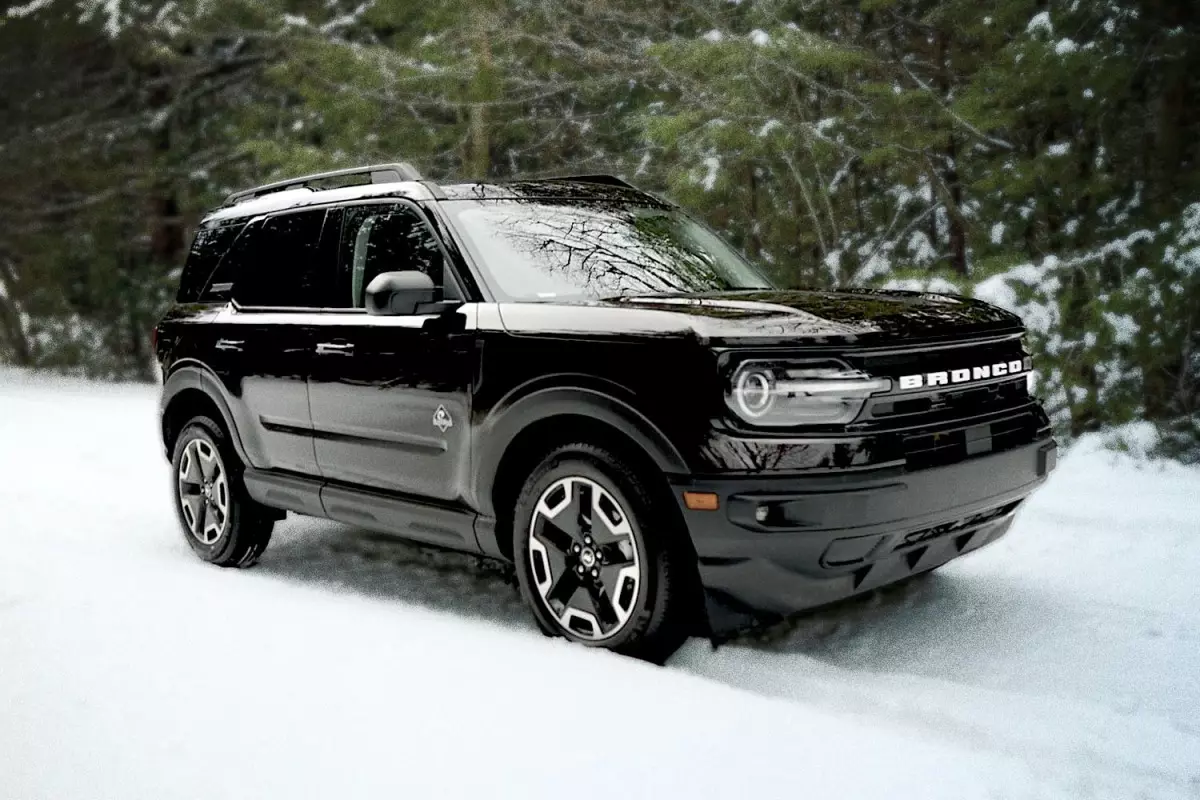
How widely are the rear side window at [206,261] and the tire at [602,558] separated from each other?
2.86m

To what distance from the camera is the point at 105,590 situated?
18.3 ft

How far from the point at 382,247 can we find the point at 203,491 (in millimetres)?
2038

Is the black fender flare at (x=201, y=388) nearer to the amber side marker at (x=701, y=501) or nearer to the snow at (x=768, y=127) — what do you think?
the amber side marker at (x=701, y=501)

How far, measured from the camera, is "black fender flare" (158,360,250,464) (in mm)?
6164

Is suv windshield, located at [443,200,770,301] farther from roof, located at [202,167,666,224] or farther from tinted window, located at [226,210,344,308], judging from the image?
tinted window, located at [226,210,344,308]

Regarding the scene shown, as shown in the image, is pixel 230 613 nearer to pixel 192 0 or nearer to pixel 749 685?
pixel 749 685

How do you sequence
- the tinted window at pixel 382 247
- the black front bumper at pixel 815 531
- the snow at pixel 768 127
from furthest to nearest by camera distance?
the snow at pixel 768 127, the tinted window at pixel 382 247, the black front bumper at pixel 815 531

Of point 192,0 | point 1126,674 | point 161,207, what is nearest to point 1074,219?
point 1126,674

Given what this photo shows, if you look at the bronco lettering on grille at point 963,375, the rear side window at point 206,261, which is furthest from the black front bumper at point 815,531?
the rear side window at point 206,261

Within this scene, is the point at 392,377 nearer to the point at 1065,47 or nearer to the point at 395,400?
the point at 395,400

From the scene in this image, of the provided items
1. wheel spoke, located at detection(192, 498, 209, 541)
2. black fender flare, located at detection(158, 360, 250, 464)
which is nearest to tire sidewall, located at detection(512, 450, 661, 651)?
black fender flare, located at detection(158, 360, 250, 464)

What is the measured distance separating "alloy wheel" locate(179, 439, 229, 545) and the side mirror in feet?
6.87

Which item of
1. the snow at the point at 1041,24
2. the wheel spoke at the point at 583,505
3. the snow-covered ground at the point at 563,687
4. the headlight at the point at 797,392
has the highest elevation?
the snow at the point at 1041,24

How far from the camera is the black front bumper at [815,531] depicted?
3.83m
